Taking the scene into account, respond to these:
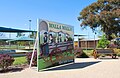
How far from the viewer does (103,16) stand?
30297 mm

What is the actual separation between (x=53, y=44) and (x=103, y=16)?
1804cm

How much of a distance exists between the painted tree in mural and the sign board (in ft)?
46.7

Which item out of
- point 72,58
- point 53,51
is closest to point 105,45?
point 72,58

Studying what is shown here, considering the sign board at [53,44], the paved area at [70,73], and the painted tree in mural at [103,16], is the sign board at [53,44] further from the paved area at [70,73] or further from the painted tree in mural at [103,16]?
the painted tree in mural at [103,16]

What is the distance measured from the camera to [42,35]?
1253 centimetres

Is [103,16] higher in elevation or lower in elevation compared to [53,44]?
higher

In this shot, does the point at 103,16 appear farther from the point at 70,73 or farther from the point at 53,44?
the point at 70,73

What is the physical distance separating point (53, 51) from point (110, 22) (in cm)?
1802

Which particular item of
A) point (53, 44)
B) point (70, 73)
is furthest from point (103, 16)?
point (70, 73)

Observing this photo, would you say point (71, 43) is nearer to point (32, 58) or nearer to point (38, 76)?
point (32, 58)

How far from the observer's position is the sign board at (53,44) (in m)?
12.4

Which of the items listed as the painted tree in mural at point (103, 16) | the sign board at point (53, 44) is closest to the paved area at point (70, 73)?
the sign board at point (53, 44)

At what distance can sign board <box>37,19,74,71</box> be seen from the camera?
1242 cm

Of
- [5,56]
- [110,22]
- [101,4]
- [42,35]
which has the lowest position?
[5,56]
